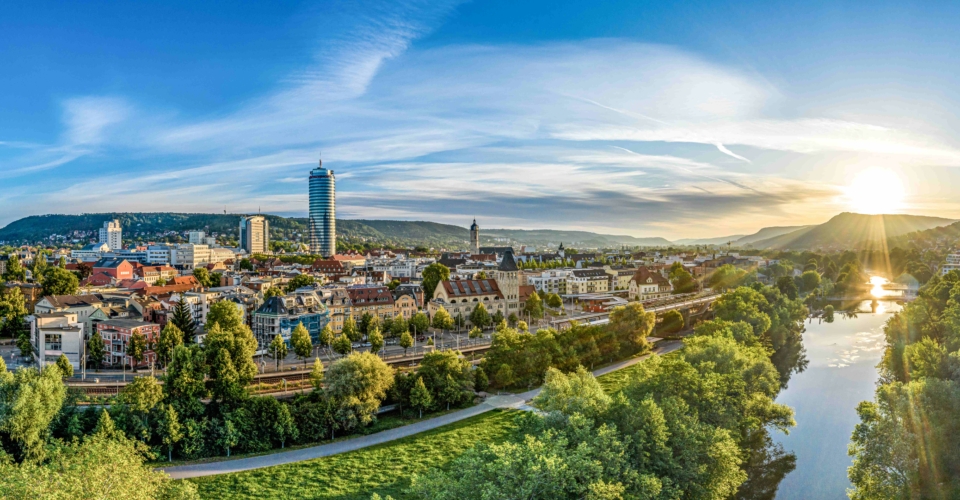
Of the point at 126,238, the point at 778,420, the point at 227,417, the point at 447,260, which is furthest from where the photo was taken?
the point at 126,238

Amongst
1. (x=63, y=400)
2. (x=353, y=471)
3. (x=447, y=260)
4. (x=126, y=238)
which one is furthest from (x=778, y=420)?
(x=126, y=238)

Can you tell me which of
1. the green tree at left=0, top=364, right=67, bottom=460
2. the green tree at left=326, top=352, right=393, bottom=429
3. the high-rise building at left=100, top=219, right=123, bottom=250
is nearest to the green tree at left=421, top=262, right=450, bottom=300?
the green tree at left=326, top=352, right=393, bottom=429

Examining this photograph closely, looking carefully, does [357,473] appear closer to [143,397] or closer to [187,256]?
[143,397]

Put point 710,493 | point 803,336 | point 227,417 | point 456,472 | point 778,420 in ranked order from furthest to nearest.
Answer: point 803,336 → point 227,417 → point 778,420 → point 710,493 → point 456,472

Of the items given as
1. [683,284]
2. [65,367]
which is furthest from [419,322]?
[683,284]

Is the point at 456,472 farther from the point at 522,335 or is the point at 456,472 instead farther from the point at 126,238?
the point at 126,238

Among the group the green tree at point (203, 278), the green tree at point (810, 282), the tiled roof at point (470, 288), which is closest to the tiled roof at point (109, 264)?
the green tree at point (203, 278)

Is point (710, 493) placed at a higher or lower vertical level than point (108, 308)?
lower
